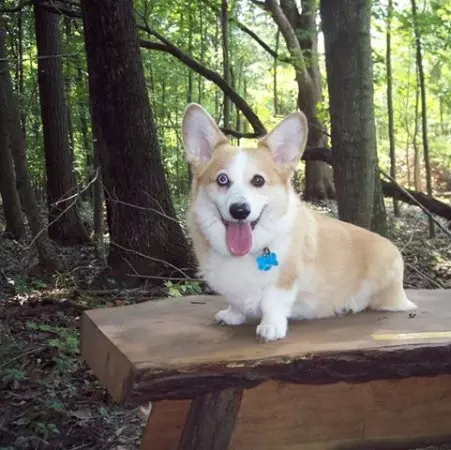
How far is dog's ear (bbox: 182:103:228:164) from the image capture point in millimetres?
2709

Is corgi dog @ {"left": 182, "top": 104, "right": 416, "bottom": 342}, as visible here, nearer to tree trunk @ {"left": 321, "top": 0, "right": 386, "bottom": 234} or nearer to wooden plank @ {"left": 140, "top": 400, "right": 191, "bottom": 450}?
wooden plank @ {"left": 140, "top": 400, "right": 191, "bottom": 450}

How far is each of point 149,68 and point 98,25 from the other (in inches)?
445

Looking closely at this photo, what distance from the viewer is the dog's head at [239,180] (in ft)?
8.18

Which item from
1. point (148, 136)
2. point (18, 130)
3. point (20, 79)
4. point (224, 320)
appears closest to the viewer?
point (224, 320)

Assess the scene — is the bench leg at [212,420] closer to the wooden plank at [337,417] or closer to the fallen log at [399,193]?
the wooden plank at [337,417]

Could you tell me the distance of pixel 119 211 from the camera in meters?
5.89

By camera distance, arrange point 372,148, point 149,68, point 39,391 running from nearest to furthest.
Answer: point 39,391 → point 372,148 → point 149,68

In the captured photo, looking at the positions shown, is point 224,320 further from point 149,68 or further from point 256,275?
point 149,68

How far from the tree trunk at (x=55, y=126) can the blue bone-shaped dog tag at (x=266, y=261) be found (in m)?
7.20

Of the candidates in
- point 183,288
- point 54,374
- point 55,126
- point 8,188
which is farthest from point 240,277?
point 55,126

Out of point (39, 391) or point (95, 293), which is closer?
point (39, 391)

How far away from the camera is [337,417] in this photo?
9.77ft

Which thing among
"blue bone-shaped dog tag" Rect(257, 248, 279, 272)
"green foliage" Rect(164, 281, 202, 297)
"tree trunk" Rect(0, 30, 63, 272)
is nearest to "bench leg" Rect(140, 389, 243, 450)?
"blue bone-shaped dog tag" Rect(257, 248, 279, 272)

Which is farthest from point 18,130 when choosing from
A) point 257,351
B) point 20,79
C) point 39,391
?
point 20,79
